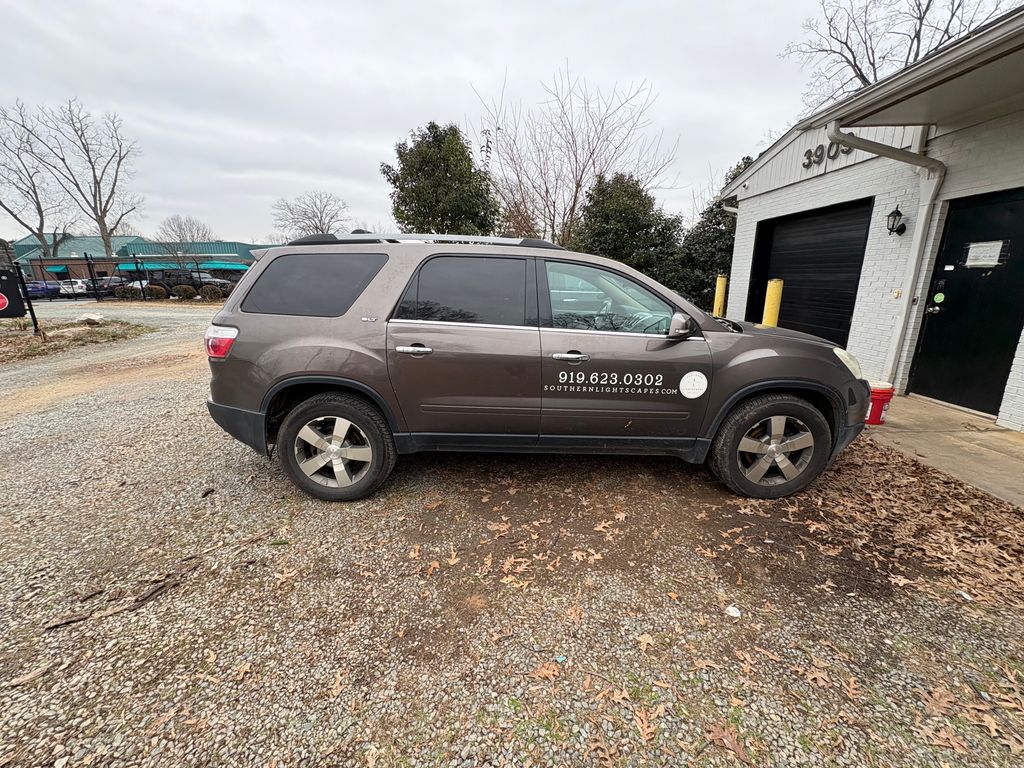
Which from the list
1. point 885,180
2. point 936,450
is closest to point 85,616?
point 936,450

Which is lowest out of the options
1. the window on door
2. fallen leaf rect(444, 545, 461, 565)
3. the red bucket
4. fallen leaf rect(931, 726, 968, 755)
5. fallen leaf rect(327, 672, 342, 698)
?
fallen leaf rect(931, 726, 968, 755)

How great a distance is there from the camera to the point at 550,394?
9.62 feet

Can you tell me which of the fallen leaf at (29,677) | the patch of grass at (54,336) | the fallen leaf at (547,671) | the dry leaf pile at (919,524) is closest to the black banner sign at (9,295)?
the patch of grass at (54,336)

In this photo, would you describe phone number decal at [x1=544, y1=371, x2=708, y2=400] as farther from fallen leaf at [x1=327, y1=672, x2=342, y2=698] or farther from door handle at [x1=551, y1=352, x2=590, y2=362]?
fallen leaf at [x1=327, y1=672, x2=342, y2=698]

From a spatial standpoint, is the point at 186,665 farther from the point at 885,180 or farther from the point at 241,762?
the point at 885,180

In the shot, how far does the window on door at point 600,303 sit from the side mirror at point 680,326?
0.11m

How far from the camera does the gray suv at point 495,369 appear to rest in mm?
2869

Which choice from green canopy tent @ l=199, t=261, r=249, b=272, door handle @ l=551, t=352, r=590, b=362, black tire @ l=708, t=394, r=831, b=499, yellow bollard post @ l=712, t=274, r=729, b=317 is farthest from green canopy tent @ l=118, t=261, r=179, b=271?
black tire @ l=708, t=394, r=831, b=499

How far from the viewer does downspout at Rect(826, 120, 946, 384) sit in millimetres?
4949

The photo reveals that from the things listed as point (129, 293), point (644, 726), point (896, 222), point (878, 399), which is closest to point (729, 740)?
point (644, 726)

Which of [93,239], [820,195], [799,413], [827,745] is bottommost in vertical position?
[827,745]

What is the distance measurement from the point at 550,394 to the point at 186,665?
7.53 ft

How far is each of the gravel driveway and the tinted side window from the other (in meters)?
1.32

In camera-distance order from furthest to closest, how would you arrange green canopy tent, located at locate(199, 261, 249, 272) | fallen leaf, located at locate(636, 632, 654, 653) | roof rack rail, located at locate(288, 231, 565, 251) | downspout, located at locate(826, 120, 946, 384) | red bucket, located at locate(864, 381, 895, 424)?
green canopy tent, located at locate(199, 261, 249, 272), downspout, located at locate(826, 120, 946, 384), red bucket, located at locate(864, 381, 895, 424), roof rack rail, located at locate(288, 231, 565, 251), fallen leaf, located at locate(636, 632, 654, 653)
